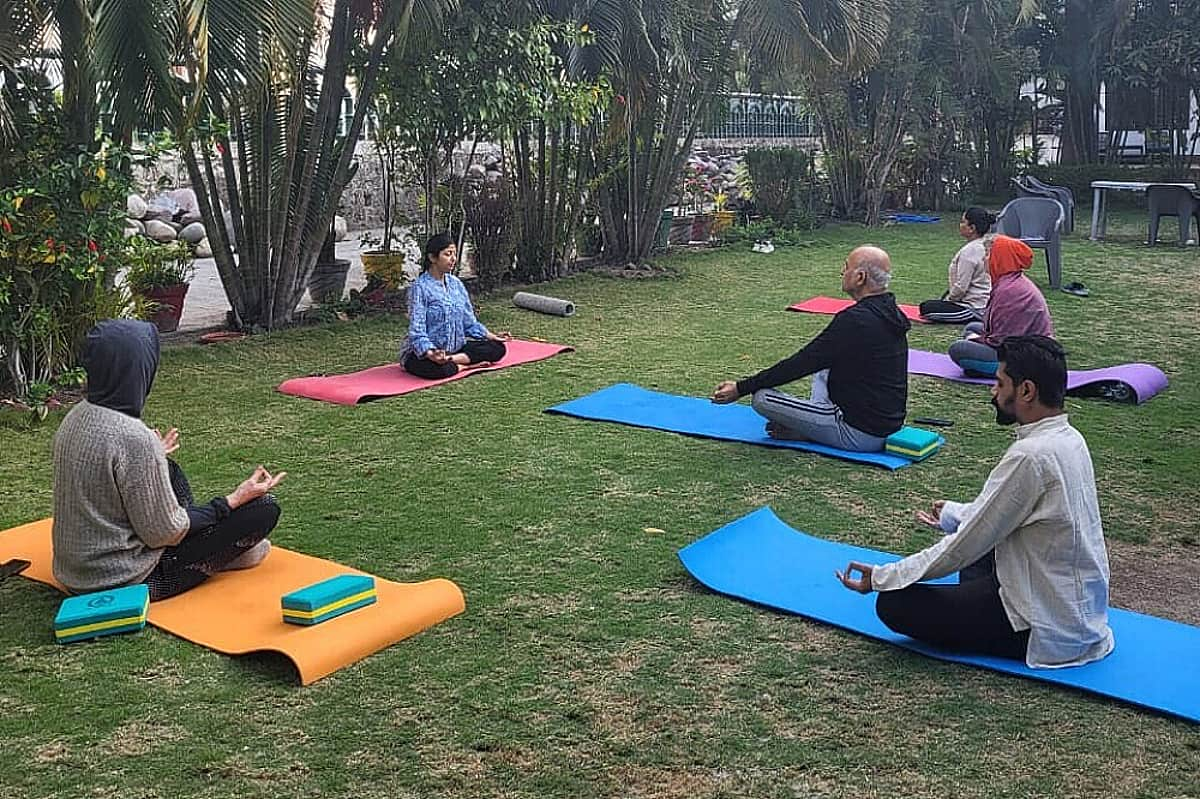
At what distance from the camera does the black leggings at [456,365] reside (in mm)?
7445

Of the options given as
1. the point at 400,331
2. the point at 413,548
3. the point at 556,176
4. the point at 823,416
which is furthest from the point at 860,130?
the point at 413,548

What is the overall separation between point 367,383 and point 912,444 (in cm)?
320

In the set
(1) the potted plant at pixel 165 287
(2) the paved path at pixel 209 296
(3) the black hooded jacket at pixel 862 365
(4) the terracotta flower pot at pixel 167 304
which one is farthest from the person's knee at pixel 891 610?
(2) the paved path at pixel 209 296

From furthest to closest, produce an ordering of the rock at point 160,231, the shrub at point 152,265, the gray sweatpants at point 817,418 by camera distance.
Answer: the rock at point 160,231
the shrub at point 152,265
the gray sweatpants at point 817,418

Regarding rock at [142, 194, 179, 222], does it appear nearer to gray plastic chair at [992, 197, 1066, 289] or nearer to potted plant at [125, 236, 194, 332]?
potted plant at [125, 236, 194, 332]

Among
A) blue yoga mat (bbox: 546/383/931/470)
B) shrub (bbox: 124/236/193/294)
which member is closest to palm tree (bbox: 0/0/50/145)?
shrub (bbox: 124/236/193/294)

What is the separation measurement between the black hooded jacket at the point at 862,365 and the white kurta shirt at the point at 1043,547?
90.9 inches

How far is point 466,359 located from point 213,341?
212 centimetres

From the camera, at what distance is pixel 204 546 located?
13.4 feet

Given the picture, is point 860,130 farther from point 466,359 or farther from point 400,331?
point 466,359

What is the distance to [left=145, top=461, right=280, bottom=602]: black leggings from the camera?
4.04 metres

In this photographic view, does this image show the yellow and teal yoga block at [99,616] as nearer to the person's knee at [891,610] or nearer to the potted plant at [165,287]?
the person's knee at [891,610]

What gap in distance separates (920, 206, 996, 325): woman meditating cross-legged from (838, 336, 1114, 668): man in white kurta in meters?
5.45

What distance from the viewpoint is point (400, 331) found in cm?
920
